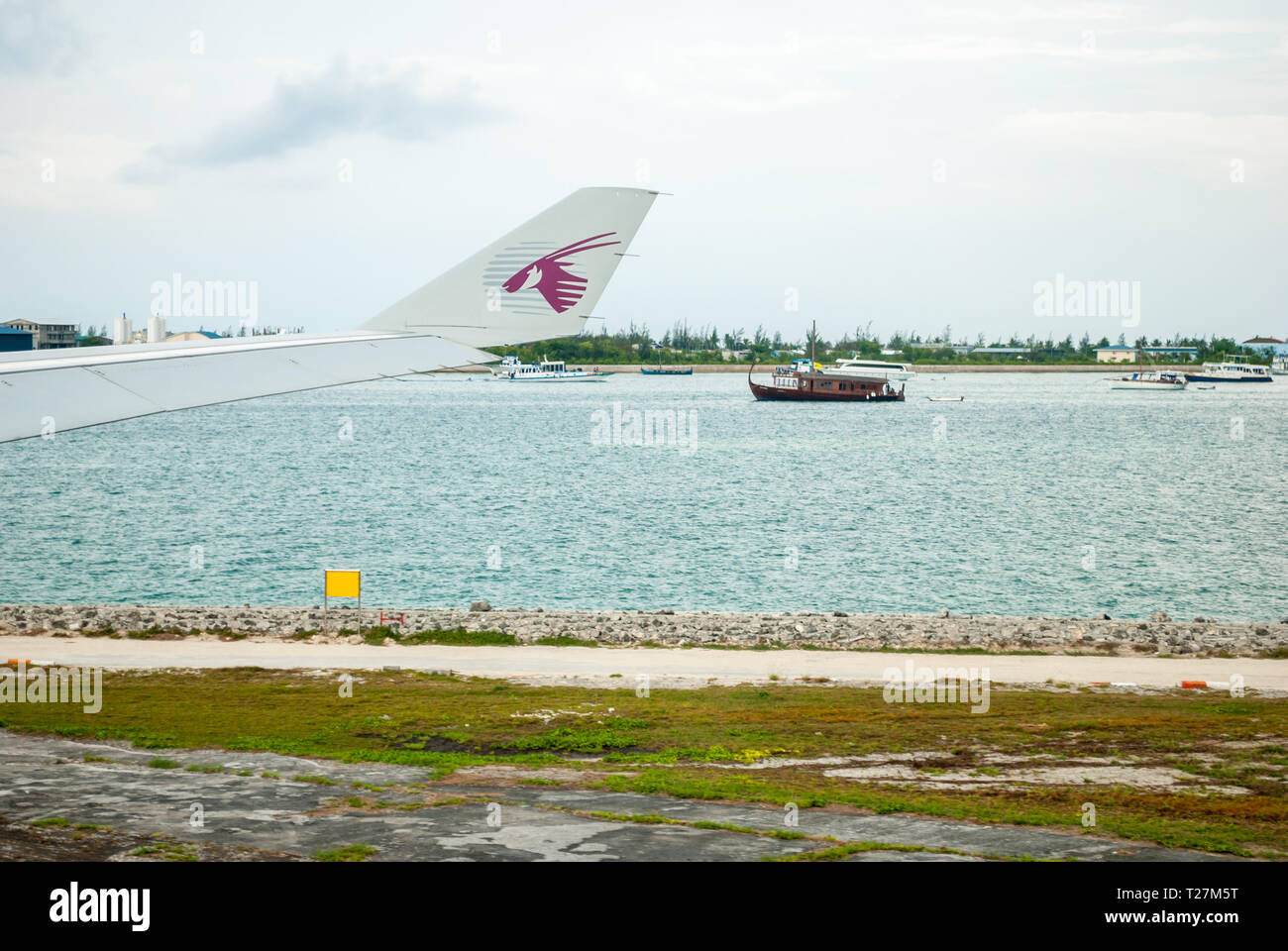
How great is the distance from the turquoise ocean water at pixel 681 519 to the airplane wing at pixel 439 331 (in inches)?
906

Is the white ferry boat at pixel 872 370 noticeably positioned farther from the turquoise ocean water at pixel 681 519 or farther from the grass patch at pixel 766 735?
the grass patch at pixel 766 735

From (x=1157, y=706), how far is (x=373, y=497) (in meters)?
50.8

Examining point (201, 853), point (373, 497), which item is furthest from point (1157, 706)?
point (373, 497)

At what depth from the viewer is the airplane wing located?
7.20m

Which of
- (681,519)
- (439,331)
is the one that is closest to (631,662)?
(439,331)

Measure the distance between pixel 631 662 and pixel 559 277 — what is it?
37.2 feet

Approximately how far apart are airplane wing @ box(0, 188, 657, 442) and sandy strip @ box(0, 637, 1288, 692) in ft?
29.9

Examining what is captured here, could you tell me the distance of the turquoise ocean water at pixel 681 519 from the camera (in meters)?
35.3

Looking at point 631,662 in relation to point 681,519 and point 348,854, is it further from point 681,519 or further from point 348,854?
point 681,519

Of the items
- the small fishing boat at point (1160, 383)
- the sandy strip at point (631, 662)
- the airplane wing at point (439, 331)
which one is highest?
the small fishing boat at point (1160, 383)

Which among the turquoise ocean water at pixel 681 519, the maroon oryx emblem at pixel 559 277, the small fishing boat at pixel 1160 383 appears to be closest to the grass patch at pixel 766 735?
the maroon oryx emblem at pixel 559 277

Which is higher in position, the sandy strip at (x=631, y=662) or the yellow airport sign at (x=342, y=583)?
the yellow airport sign at (x=342, y=583)

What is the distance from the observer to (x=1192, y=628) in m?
25.8
